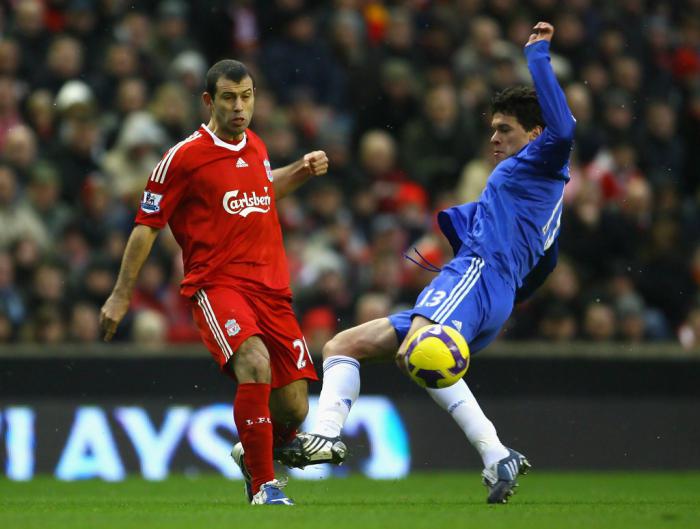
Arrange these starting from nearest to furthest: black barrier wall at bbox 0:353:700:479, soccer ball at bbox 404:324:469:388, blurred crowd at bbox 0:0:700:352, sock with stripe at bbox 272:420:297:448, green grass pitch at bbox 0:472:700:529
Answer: green grass pitch at bbox 0:472:700:529, soccer ball at bbox 404:324:469:388, sock with stripe at bbox 272:420:297:448, black barrier wall at bbox 0:353:700:479, blurred crowd at bbox 0:0:700:352

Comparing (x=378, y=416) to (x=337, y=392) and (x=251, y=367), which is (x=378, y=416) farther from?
(x=251, y=367)

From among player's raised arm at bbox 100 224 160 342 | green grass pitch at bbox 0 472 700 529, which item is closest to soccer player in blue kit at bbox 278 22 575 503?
green grass pitch at bbox 0 472 700 529

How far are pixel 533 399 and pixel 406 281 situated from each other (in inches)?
66.5

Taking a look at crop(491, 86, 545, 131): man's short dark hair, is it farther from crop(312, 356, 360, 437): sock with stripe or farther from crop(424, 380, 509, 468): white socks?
crop(312, 356, 360, 437): sock with stripe

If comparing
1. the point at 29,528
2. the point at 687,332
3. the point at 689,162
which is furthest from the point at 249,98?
the point at 689,162

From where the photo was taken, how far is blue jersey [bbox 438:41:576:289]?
26.0 ft

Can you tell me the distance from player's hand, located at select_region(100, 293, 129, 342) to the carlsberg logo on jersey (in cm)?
75

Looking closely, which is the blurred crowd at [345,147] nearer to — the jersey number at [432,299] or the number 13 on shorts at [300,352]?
the number 13 on shorts at [300,352]

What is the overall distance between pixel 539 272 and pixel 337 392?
1.33 m

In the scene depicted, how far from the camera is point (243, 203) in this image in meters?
8.17

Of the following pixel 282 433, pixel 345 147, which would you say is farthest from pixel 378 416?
pixel 282 433

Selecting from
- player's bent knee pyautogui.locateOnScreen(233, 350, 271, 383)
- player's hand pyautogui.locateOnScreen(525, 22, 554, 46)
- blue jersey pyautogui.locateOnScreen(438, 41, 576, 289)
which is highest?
player's hand pyautogui.locateOnScreen(525, 22, 554, 46)

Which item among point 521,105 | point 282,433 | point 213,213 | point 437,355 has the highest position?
point 521,105

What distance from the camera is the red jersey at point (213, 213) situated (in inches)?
318
